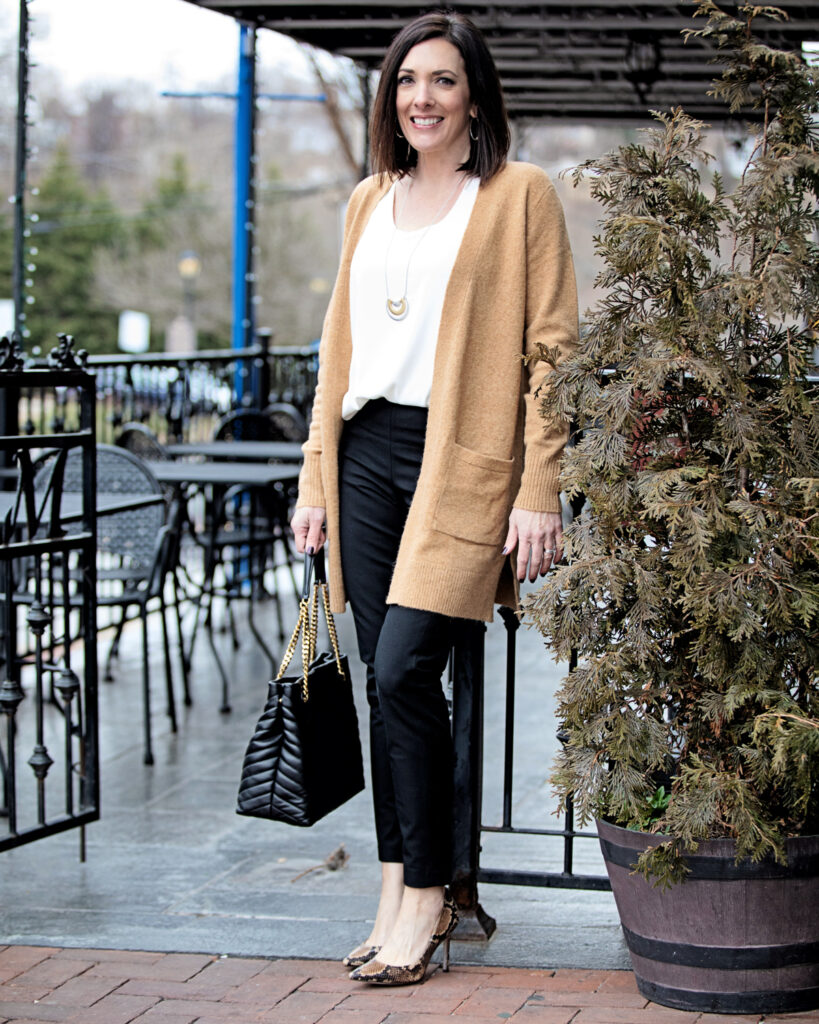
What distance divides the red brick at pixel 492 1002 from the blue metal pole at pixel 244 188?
19.5 ft

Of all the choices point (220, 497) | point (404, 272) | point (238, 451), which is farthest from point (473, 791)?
point (238, 451)

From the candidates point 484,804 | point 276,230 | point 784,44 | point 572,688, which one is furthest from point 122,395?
point 276,230

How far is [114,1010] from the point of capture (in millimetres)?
2908

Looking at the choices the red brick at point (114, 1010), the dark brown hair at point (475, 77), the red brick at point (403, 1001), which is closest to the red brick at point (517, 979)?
the red brick at point (403, 1001)

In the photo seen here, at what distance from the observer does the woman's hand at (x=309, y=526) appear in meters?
3.11

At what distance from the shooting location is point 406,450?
9.61 ft

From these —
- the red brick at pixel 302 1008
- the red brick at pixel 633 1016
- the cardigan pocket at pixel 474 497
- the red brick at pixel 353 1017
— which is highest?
the cardigan pocket at pixel 474 497

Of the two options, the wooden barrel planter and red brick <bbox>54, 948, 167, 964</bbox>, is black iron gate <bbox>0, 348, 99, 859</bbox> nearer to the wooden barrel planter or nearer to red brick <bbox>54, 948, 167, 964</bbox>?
red brick <bbox>54, 948, 167, 964</bbox>

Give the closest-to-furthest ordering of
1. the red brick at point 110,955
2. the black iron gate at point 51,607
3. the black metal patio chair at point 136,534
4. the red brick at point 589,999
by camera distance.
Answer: the red brick at point 589,999 < the red brick at point 110,955 < the black iron gate at point 51,607 < the black metal patio chair at point 136,534

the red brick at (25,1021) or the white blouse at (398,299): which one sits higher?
the white blouse at (398,299)

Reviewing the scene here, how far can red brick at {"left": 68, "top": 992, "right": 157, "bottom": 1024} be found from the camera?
2.87m

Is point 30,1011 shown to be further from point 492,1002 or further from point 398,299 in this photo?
point 398,299

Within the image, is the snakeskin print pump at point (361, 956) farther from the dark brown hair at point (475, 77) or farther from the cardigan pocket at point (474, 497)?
the dark brown hair at point (475, 77)

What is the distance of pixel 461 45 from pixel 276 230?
3702 cm
